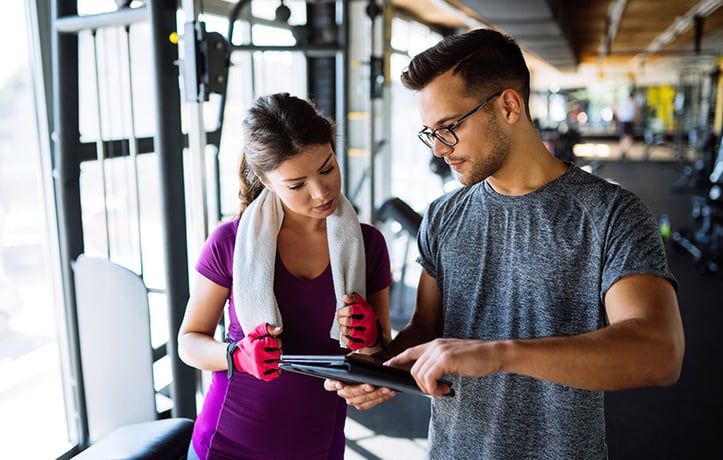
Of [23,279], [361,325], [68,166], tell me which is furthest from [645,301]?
[23,279]

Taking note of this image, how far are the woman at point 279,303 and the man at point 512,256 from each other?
0.73 feet

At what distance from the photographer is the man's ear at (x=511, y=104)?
1238 mm

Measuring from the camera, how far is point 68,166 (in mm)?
2357

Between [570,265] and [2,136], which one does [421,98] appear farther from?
[2,136]

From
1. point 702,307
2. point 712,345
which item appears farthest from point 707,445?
point 702,307

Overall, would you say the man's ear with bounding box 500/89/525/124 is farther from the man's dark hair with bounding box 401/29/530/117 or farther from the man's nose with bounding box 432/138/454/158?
the man's nose with bounding box 432/138/454/158

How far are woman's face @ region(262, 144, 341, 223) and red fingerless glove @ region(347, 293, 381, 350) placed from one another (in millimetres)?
244

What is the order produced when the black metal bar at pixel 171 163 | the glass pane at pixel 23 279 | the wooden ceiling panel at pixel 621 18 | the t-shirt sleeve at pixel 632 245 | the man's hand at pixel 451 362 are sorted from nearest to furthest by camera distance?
the man's hand at pixel 451 362, the t-shirt sleeve at pixel 632 245, the black metal bar at pixel 171 163, the glass pane at pixel 23 279, the wooden ceiling panel at pixel 621 18

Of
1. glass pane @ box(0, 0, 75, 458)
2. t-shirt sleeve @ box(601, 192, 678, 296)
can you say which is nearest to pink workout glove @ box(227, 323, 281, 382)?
t-shirt sleeve @ box(601, 192, 678, 296)

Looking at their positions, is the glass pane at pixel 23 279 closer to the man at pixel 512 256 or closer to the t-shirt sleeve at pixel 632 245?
the man at pixel 512 256

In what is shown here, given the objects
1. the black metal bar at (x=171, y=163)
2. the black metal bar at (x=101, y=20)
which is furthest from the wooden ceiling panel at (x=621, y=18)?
the black metal bar at (x=171, y=163)

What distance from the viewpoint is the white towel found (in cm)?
143

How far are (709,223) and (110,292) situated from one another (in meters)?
6.68

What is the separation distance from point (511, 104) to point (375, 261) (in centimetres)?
60
